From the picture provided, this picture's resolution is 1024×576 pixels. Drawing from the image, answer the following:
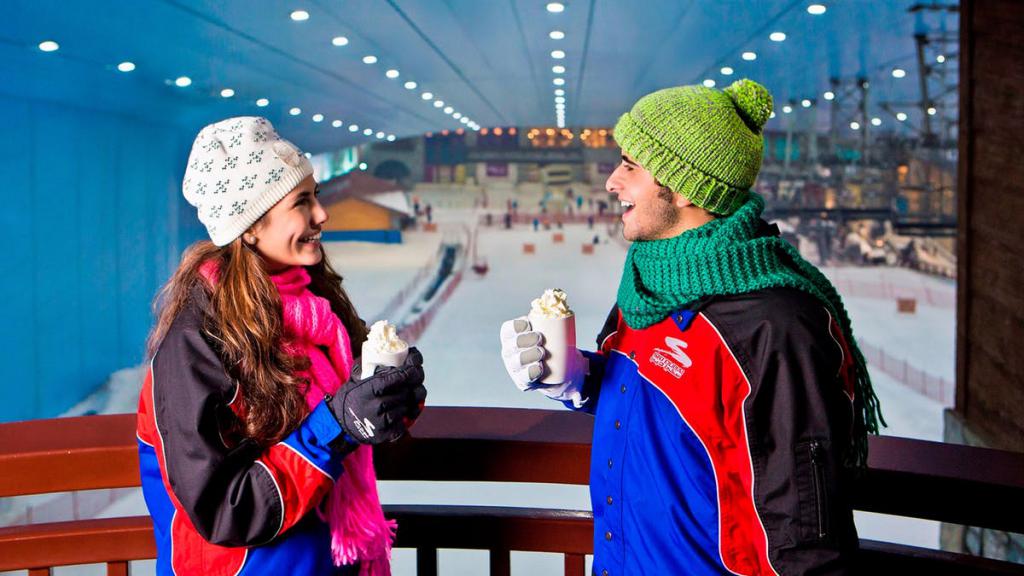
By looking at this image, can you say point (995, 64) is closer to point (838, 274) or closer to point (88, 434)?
point (88, 434)

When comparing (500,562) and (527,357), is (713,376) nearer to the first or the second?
(527,357)

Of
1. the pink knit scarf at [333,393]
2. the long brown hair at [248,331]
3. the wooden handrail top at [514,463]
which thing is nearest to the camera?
the long brown hair at [248,331]

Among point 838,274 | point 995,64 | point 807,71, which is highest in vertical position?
point 807,71

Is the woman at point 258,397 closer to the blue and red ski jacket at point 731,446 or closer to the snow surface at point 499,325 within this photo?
the blue and red ski jacket at point 731,446

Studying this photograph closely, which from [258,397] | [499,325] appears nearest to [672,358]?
[258,397]

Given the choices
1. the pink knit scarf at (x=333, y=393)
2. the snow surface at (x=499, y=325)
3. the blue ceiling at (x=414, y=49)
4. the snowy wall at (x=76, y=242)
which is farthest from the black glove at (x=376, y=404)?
the snowy wall at (x=76, y=242)

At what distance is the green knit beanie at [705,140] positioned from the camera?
1485mm

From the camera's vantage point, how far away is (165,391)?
1.33 meters

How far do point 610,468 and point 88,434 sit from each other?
0.98 m

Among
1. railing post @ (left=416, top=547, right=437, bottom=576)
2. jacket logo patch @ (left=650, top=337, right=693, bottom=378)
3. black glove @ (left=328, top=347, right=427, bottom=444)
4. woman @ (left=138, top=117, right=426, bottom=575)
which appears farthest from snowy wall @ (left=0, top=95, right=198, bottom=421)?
jacket logo patch @ (left=650, top=337, right=693, bottom=378)

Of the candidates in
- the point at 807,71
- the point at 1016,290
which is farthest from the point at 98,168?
the point at 1016,290

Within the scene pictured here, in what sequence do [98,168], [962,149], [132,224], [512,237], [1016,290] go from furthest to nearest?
1. [512,237]
2. [132,224]
3. [98,168]
4. [962,149]
5. [1016,290]

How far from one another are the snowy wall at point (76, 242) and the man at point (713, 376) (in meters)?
8.24

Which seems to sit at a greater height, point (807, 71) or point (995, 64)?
point (807, 71)
